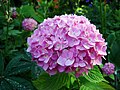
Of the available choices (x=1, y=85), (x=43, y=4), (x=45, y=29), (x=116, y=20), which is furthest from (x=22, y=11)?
(x=45, y=29)

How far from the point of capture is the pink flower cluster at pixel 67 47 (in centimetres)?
147

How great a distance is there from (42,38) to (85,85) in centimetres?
29

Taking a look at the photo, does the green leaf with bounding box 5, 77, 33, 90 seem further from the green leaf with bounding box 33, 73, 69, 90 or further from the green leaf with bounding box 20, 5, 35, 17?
the green leaf with bounding box 20, 5, 35, 17

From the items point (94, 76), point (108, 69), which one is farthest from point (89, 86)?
point (108, 69)

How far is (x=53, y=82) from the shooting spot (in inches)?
62.4

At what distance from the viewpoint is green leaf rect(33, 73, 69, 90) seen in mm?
1578

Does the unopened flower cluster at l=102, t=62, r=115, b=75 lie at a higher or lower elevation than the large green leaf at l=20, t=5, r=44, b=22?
lower

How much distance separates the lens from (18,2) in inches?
211

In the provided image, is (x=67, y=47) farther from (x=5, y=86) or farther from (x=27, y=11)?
(x=27, y=11)

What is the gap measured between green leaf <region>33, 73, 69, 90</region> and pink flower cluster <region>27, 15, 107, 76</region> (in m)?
0.08

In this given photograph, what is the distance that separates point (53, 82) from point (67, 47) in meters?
0.19

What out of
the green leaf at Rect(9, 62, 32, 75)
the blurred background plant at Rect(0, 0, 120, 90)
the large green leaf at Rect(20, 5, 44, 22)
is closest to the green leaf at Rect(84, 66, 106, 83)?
the blurred background plant at Rect(0, 0, 120, 90)

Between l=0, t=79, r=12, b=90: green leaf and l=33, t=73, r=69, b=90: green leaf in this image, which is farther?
l=0, t=79, r=12, b=90: green leaf

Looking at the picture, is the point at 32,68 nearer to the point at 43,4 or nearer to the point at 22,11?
the point at 22,11
